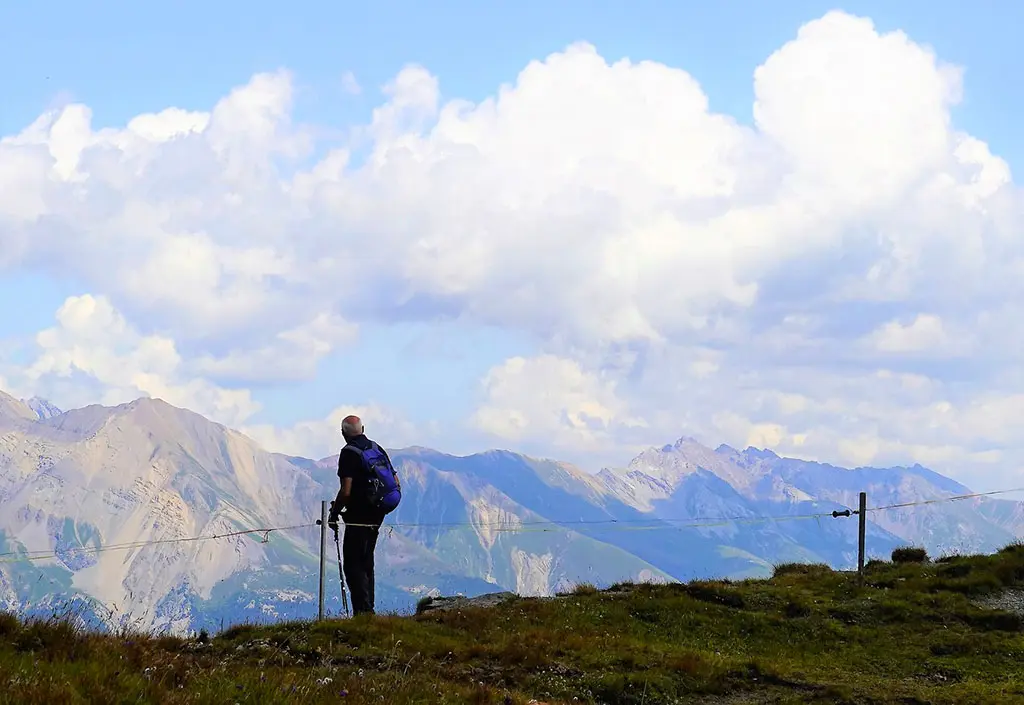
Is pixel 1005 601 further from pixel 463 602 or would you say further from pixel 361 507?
pixel 361 507

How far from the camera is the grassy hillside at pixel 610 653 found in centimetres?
888

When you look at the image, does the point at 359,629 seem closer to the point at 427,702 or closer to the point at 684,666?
the point at 684,666

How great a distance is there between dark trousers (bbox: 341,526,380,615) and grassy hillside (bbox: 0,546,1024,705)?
1.35 m

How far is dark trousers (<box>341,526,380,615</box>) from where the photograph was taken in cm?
1867

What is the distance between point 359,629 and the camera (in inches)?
622

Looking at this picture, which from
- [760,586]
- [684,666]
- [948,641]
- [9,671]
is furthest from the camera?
[760,586]

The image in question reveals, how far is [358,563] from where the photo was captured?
1873 cm

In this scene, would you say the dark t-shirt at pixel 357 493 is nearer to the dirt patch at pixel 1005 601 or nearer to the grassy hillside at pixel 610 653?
the grassy hillside at pixel 610 653

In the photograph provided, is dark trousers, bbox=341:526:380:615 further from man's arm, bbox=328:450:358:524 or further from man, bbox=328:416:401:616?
man's arm, bbox=328:450:358:524

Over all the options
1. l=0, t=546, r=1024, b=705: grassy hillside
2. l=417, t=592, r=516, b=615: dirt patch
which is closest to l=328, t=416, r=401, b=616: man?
l=0, t=546, r=1024, b=705: grassy hillside

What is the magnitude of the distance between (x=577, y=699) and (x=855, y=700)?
4002mm

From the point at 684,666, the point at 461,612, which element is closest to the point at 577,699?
the point at 684,666

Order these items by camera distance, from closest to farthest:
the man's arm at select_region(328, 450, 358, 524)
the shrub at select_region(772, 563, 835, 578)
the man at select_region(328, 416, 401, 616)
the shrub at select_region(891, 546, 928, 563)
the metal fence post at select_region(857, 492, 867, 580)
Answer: the man's arm at select_region(328, 450, 358, 524) < the man at select_region(328, 416, 401, 616) < the metal fence post at select_region(857, 492, 867, 580) < the shrub at select_region(772, 563, 835, 578) < the shrub at select_region(891, 546, 928, 563)

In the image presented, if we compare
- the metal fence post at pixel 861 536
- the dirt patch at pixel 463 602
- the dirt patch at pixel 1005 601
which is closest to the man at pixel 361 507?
the dirt patch at pixel 463 602
